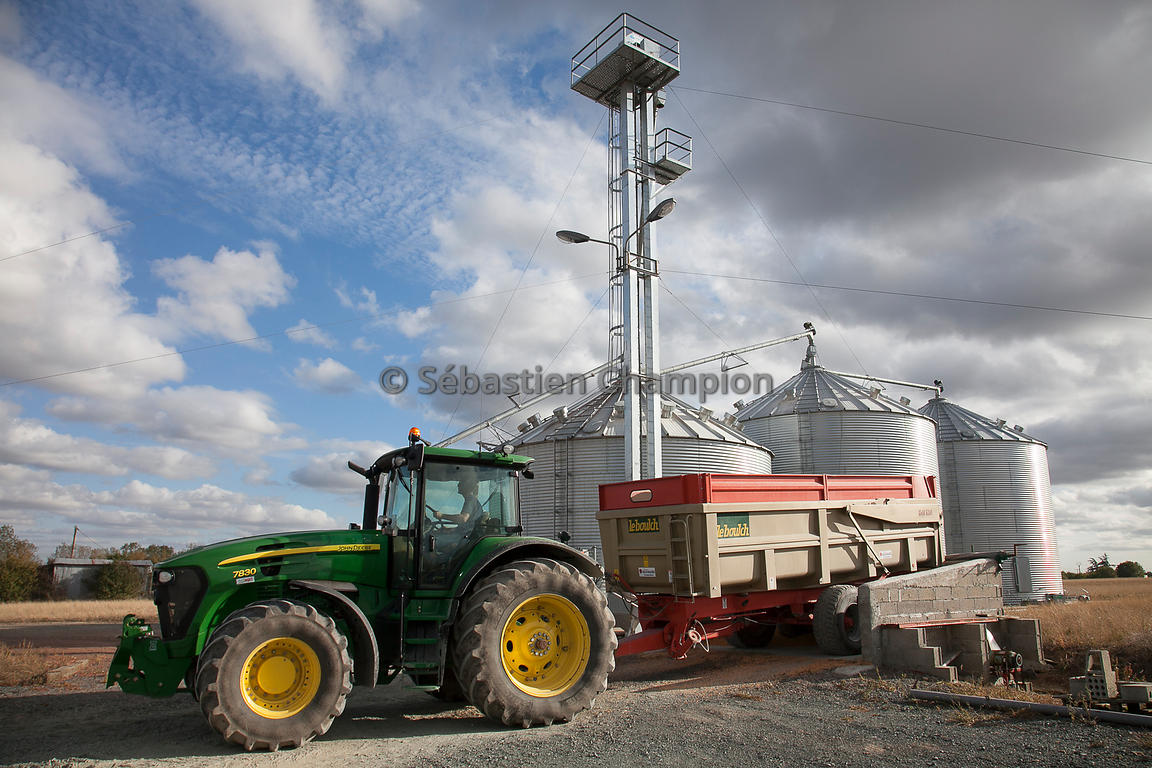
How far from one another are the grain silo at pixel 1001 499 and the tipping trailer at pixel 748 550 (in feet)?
69.5

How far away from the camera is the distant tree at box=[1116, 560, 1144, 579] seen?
227ft

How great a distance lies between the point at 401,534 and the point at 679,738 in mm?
3215

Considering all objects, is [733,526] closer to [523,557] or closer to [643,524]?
[643,524]

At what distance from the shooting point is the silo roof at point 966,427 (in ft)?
105

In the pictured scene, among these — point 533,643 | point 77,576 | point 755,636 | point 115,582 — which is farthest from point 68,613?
point 533,643

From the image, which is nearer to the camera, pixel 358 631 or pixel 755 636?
pixel 358 631

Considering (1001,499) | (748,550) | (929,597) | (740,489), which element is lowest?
(929,597)

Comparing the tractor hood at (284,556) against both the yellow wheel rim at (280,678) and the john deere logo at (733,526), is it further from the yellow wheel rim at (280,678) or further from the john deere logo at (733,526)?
the john deere logo at (733,526)

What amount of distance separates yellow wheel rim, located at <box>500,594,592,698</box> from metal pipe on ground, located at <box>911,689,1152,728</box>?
147 inches

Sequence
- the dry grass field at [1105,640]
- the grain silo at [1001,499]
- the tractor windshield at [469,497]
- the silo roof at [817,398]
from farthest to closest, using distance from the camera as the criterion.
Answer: the grain silo at [1001,499] → the silo roof at [817,398] → the dry grass field at [1105,640] → the tractor windshield at [469,497]

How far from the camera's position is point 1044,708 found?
717cm

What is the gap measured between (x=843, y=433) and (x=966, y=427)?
8.67 meters

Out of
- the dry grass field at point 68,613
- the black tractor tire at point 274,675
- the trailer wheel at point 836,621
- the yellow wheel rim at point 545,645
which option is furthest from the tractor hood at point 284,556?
the dry grass field at point 68,613

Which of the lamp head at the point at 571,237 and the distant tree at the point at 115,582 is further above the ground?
the lamp head at the point at 571,237
